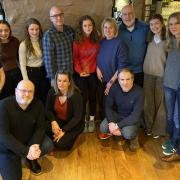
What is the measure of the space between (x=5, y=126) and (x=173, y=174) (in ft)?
5.10

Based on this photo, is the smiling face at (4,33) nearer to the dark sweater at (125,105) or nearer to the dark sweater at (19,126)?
the dark sweater at (19,126)

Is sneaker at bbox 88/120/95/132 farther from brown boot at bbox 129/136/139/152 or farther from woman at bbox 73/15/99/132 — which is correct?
brown boot at bbox 129/136/139/152

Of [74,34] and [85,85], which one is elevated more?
[74,34]

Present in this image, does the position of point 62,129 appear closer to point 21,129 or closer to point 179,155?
point 21,129

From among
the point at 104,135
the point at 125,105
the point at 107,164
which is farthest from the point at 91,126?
the point at 107,164

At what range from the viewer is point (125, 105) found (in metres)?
3.10

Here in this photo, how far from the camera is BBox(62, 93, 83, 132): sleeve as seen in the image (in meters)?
3.00

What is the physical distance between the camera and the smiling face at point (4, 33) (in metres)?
2.98

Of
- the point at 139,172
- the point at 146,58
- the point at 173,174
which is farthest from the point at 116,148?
the point at 146,58

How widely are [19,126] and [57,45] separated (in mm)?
968

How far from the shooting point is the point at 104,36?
322 centimetres

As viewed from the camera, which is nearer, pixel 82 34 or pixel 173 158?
pixel 173 158

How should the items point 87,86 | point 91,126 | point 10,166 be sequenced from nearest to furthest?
point 10,166
point 87,86
point 91,126

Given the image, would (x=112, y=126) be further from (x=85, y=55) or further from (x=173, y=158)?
(x=85, y=55)
